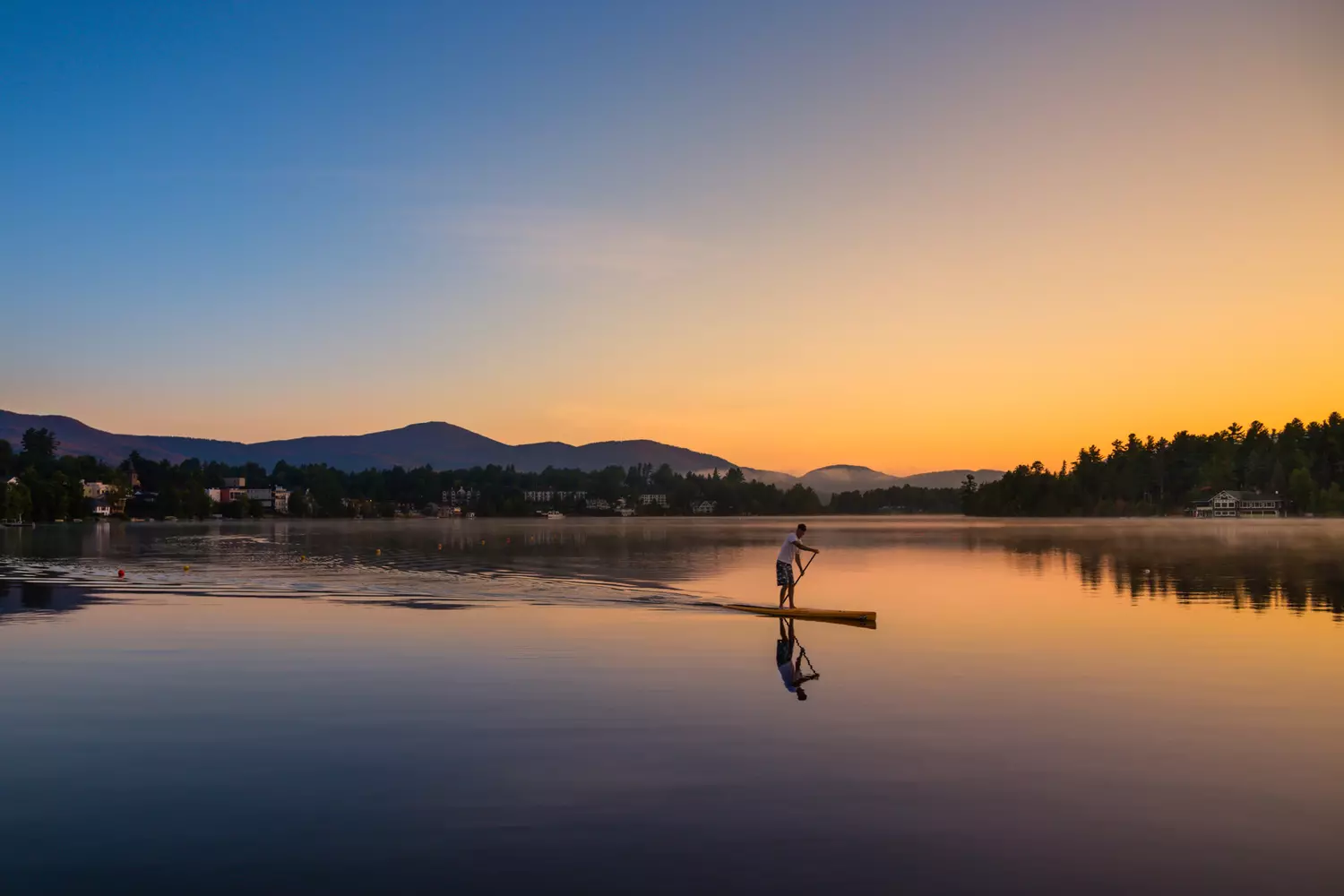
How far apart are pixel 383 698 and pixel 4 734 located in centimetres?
653

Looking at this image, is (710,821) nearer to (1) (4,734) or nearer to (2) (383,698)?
(2) (383,698)

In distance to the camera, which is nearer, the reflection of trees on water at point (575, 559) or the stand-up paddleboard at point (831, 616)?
the stand-up paddleboard at point (831, 616)

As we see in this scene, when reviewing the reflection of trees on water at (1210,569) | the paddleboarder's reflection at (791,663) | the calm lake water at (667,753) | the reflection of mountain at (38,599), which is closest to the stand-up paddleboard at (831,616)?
the calm lake water at (667,753)

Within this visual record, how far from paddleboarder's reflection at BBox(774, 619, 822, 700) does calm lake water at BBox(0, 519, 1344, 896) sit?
15.5 inches

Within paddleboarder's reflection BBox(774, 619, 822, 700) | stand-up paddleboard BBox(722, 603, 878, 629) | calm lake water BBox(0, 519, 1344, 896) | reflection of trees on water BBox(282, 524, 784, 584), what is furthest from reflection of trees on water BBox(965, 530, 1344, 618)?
reflection of trees on water BBox(282, 524, 784, 584)

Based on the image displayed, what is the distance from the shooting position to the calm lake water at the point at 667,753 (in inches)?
470

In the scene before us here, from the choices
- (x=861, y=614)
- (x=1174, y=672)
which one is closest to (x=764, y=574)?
(x=861, y=614)

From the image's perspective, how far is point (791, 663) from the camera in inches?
1068

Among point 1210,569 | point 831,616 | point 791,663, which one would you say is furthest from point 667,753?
point 1210,569

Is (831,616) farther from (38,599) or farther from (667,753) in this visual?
(38,599)

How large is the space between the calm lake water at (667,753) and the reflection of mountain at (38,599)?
0.77 meters

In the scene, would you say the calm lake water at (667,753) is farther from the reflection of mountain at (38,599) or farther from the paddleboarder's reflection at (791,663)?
the reflection of mountain at (38,599)

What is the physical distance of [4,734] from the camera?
18172 millimetres

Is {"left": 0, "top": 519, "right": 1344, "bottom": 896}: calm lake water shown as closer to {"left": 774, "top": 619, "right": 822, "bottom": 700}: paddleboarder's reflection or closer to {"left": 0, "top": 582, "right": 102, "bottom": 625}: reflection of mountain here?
{"left": 774, "top": 619, "right": 822, "bottom": 700}: paddleboarder's reflection
